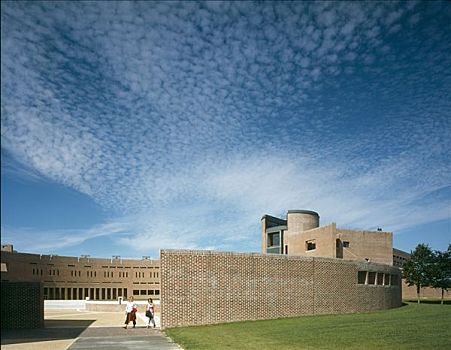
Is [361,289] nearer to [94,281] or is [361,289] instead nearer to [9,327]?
[9,327]

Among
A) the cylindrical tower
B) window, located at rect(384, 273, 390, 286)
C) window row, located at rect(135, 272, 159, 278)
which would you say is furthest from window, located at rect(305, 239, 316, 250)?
window row, located at rect(135, 272, 159, 278)

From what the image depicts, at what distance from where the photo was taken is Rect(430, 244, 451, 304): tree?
1791 inches

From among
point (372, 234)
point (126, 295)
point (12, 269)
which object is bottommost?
point (126, 295)

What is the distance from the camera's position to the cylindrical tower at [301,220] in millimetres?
57000

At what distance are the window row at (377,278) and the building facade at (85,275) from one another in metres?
46.6

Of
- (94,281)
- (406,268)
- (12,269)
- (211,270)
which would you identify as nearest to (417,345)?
(211,270)

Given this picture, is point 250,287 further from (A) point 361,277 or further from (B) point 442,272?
(B) point 442,272

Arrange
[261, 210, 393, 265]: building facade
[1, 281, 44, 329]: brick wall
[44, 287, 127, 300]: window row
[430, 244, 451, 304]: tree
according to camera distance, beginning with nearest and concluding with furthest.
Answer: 1. [1, 281, 44, 329]: brick wall
2. [430, 244, 451, 304]: tree
3. [261, 210, 393, 265]: building facade
4. [44, 287, 127, 300]: window row

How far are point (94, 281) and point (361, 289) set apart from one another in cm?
5879

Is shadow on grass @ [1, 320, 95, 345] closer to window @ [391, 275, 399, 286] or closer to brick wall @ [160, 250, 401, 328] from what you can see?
brick wall @ [160, 250, 401, 328]

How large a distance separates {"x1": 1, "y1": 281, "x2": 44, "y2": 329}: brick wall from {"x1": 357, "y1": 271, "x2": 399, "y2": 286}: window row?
823 inches

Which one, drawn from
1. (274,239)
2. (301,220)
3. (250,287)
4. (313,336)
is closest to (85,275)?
(274,239)

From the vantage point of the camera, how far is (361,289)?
30562 millimetres

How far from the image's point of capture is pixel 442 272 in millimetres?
45844
